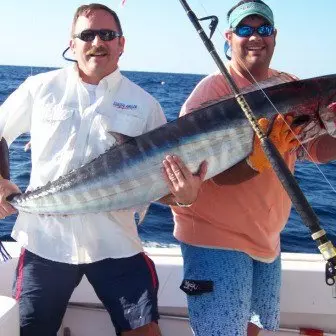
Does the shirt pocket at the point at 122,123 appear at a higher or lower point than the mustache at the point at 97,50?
lower

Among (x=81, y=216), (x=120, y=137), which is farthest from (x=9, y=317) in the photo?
(x=120, y=137)

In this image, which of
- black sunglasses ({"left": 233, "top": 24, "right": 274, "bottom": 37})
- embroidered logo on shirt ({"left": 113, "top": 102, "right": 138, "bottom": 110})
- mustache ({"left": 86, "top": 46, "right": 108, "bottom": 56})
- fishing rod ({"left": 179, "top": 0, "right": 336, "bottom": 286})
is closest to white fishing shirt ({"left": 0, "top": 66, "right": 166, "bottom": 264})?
embroidered logo on shirt ({"left": 113, "top": 102, "right": 138, "bottom": 110})

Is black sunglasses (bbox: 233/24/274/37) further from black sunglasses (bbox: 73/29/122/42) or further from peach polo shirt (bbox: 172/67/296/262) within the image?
black sunglasses (bbox: 73/29/122/42)

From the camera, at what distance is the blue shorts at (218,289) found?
8.61ft

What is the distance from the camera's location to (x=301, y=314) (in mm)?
3518

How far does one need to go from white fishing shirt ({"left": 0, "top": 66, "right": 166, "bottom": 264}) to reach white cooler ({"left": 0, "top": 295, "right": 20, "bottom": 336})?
309mm

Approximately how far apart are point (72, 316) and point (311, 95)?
217 centimetres

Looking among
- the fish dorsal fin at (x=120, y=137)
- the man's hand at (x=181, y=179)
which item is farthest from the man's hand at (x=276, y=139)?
the fish dorsal fin at (x=120, y=137)

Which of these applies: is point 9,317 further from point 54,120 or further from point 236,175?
point 236,175

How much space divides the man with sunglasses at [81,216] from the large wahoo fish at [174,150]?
0.09 meters

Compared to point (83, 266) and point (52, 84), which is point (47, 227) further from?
point (52, 84)

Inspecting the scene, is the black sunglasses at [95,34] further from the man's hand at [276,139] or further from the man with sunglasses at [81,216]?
the man's hand at [276,139]

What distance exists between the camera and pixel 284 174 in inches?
88.2

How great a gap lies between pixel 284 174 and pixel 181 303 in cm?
155
